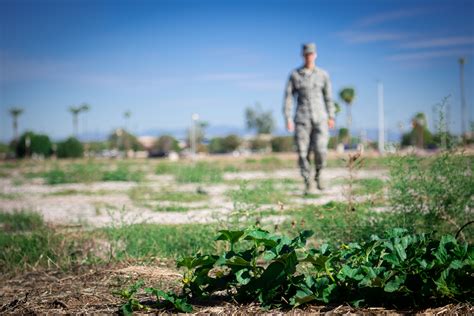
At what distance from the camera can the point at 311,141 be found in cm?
1070

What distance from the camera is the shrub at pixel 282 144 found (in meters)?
93.0

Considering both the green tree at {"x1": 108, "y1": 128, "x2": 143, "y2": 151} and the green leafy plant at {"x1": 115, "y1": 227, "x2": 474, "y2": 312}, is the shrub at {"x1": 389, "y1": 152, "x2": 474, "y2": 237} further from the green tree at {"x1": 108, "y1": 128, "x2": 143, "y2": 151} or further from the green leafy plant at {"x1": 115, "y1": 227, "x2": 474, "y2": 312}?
the green tree at {"x1": 108, "y1": 128, "x2": 143, "y2": 151}

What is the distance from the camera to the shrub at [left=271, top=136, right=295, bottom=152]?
305 ft

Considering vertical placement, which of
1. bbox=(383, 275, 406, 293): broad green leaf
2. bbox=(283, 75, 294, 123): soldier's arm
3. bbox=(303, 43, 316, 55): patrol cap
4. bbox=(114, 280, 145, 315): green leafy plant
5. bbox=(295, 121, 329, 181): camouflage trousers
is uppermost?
bbox=(303, 43, 316, 55): patrol cap

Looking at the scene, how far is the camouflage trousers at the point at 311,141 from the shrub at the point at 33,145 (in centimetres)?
6472

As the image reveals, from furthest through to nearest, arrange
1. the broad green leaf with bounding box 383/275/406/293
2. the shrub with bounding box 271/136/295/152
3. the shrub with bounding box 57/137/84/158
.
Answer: the shrub with bounding box 271/136/295/152 → the shrub with bounding box 57/137/84/158 → the broad green leaf with bounding box 383/275/406/293

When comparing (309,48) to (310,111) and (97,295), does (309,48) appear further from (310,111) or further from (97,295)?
(97,295)

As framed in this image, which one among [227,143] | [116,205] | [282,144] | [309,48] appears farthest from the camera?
[227,143]

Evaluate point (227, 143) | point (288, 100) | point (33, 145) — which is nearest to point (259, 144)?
point (227, 143)

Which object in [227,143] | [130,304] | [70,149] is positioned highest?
[70,149]

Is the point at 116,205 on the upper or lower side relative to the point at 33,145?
lower

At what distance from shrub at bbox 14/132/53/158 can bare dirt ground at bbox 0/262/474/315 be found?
229 feet

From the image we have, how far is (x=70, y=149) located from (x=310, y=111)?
5456 centimetres

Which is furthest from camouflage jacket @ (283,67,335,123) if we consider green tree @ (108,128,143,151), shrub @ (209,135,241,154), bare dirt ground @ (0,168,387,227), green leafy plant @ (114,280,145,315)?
green tree @ (108,128,143,151)
